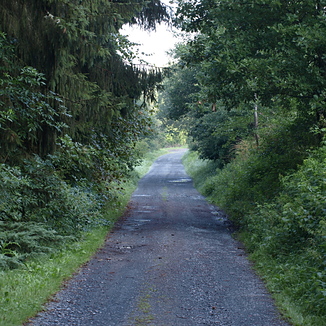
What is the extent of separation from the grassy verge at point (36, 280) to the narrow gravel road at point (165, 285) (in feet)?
0.63

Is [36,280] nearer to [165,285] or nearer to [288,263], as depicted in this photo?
[165,285]

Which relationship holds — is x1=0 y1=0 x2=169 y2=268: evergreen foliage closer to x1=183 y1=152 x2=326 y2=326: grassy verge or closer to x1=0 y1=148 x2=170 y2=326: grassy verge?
x1=0 y1=148 x2=170 y2=326: grassy verge

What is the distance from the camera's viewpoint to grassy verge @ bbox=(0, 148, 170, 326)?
5734 millimetres

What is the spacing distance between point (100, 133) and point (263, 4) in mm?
6097

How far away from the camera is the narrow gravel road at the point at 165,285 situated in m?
5.73

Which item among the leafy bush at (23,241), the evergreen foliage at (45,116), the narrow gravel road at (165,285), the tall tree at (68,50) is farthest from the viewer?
the tall tree at (68,50)

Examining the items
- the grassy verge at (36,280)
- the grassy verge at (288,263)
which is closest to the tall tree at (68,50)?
the grassy verge at (36,280)

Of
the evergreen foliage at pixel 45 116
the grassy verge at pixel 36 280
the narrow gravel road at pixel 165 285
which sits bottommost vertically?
the narrow gravel road at pixel 165 285

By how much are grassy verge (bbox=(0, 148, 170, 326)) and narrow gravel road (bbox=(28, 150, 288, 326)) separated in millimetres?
193

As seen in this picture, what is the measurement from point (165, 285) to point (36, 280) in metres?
2.15

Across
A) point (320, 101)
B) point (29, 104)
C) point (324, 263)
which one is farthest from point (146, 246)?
point (320, 101)

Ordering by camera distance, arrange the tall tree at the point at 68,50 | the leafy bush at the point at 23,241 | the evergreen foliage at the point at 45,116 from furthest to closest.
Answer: the tall tree at the point at 68,50 < the evergreen foliage at the point at 45,116 < the leafy bush at the point at 23,241

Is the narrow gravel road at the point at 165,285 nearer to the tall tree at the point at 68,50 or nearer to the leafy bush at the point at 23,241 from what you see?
the leafy bush at the point at 23,241

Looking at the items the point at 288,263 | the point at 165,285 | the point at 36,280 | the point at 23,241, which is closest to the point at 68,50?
Answer: the point at 23,241
